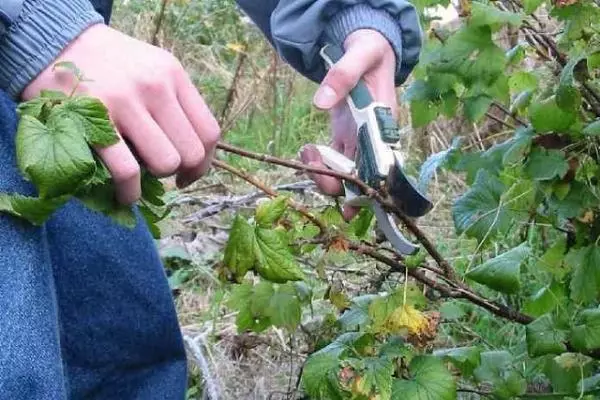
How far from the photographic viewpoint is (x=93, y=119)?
0.85m

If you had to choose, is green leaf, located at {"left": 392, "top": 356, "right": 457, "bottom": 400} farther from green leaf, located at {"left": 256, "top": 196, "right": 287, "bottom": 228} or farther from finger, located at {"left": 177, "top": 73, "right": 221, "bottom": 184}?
finger, located at {"left": 177, "top": 73, "right": 221, "bottom": 184}

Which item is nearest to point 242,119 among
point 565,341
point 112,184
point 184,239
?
point 184,239

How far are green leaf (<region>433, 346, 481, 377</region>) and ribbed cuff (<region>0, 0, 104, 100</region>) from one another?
0.63 m

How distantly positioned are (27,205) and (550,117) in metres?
0.78

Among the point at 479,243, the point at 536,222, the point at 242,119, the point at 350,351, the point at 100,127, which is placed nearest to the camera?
the point at 100,127

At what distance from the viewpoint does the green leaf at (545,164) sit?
1.44 meters

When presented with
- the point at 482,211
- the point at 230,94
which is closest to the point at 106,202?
the point at 482,211

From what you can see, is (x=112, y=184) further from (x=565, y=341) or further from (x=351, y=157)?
(x=565, y=341)

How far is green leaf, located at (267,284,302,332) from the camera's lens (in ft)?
4.53

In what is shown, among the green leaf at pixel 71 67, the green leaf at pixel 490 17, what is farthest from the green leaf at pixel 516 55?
the green leaf at pixel 71 67

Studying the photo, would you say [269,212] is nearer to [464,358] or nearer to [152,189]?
[152,189]

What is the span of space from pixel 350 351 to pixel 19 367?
0.47 meters

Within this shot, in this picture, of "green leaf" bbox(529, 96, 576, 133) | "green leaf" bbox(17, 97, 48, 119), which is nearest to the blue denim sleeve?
"green leaf" bbox(529, 96, 576, 133)

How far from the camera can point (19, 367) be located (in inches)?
34.0
